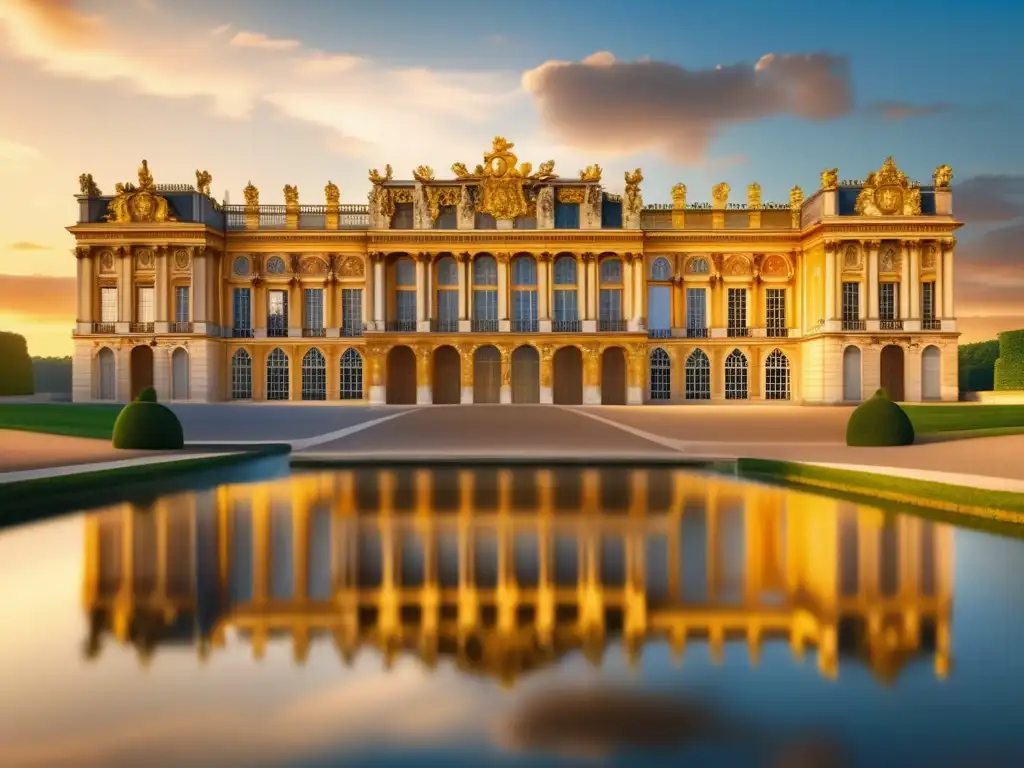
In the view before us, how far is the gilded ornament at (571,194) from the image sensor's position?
5228 cm

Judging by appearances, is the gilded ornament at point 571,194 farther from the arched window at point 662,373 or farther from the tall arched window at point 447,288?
the arched window at point 662,373

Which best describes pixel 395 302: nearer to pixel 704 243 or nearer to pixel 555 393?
pixel 555 393

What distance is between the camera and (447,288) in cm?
5284

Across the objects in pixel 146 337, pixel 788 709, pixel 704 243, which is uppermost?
pixel 704 243

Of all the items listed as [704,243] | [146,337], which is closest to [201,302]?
[146,337]

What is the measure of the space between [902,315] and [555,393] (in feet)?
68.7

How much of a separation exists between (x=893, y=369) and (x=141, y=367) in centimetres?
4571

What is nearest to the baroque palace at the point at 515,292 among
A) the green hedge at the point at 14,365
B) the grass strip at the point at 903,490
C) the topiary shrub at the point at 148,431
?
the green hedge at the point at 14,365

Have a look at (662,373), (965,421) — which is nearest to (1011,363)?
(662,373)

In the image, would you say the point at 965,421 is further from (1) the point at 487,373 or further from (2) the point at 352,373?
(2) the point at 352,373

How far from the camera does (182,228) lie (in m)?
51.2

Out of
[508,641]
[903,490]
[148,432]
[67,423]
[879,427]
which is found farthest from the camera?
[67,423]

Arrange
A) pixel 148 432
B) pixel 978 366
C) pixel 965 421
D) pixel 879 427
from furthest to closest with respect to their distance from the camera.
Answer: pixel 978 366
pixel 965 421
pixel 879 427
pixel 148 432

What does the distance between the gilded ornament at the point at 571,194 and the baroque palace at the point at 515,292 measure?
120 mm
